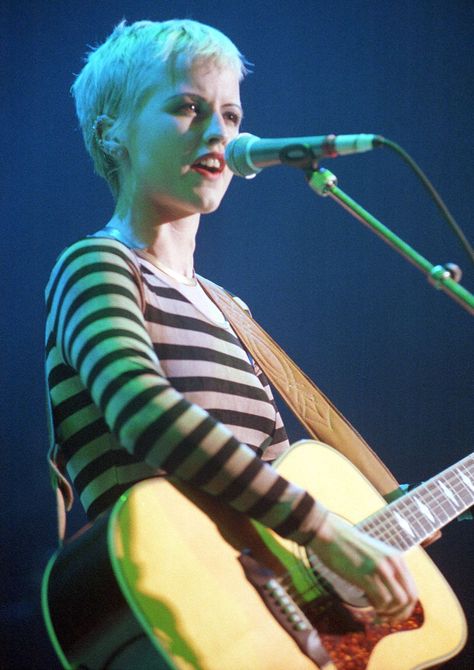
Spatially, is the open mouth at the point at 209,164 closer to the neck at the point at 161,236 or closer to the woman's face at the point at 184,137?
the woman's face at the point at 184,137

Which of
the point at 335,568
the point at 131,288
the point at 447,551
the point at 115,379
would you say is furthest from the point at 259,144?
the point at 447,551

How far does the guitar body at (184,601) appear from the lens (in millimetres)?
1129

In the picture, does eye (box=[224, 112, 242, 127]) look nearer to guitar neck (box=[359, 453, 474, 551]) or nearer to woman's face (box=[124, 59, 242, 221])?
woman's face (box=[124, 59, 242, 221])

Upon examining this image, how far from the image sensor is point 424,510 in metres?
1.68

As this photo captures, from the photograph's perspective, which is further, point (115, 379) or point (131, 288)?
point (131, 288)

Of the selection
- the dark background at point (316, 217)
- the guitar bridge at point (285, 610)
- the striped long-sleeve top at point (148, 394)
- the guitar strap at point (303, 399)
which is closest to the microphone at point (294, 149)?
the striped long-sleeve top at point (148, 394)

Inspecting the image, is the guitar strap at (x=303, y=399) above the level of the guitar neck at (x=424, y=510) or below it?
above

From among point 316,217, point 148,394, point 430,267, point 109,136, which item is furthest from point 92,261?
point 316,217

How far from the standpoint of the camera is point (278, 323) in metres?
2.91

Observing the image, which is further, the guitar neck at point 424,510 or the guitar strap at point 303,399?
the guitar strap at point 303,399

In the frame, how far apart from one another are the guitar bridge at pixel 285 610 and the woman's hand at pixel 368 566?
0.34 feet

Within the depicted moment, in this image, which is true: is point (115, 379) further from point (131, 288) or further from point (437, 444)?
point (437, 444)

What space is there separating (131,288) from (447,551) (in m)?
2.07

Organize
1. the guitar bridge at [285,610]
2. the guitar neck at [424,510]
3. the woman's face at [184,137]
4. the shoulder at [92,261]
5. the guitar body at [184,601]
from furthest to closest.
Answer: the woman's face at [184,137], the guitar neck at [424,510], the shoulder at [92,261], the guitar bridge at [285,610], the guitar body at [184,601]
